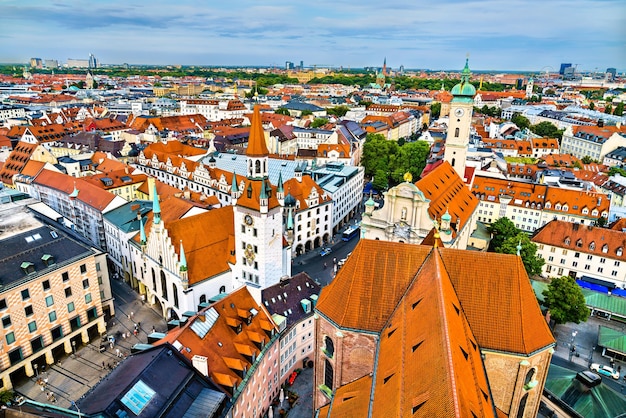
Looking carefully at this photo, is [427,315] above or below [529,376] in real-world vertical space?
above

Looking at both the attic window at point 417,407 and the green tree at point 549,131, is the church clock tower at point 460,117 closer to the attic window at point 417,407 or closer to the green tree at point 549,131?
the attic window at point 417,407

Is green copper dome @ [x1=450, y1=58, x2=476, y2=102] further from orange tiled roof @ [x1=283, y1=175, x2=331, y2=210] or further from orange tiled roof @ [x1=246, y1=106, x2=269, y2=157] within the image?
orange tiled roof @ [x1=246, y1=106, x2=269, y2=157]

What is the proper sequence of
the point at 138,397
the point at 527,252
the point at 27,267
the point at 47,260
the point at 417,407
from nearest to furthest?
1. the point at 417,407
2. the point at 138,397
3. the point at 27,267
4. the point at 47,260
5. the point at 527,252

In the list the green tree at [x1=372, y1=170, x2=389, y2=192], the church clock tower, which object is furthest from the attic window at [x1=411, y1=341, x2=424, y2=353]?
the green tree at [x1=372, y1=170, x2=389, y2=192]

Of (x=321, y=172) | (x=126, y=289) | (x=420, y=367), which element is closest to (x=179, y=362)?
(x=420, y=367)

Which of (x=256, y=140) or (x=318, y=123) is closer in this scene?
(x=256, y=140)

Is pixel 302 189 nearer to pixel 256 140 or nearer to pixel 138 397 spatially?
pixel 256 140

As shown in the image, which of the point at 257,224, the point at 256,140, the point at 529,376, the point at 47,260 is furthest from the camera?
the point at 257,224

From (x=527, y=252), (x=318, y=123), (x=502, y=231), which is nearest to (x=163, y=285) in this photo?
(x=527, y=252)

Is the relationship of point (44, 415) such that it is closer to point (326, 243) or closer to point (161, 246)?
point (161, 246)
